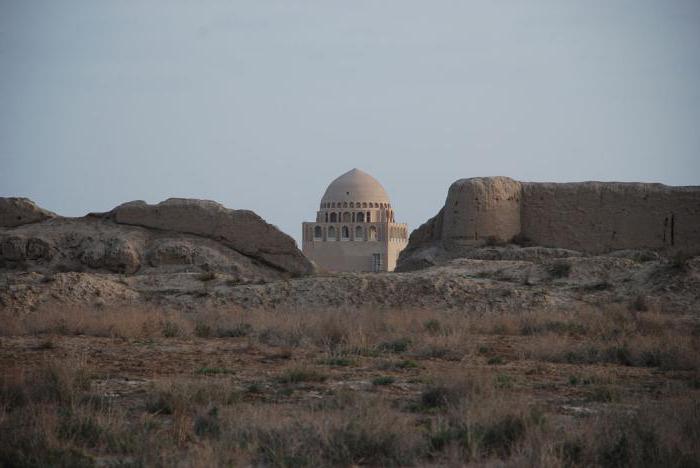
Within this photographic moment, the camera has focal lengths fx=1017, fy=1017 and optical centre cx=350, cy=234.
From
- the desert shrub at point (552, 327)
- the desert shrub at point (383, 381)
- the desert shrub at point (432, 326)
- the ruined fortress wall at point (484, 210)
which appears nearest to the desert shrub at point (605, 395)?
the desert shrub at point (383, 381)

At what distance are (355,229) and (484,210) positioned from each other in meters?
58.9

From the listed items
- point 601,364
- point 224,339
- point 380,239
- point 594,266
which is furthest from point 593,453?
point 380,239

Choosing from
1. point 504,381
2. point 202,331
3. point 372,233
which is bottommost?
point 504,381

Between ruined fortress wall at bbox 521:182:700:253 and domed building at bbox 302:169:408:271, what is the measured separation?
55.3 meters

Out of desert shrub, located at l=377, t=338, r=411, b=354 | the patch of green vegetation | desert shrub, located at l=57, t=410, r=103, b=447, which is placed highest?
desert shrub, located at l=377, t=338, r=411, b=354

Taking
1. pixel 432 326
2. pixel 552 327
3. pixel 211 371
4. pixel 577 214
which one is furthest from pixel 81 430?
pixel 577 214

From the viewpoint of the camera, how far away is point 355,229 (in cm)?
8519

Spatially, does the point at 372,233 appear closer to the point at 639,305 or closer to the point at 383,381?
the point at 639,305

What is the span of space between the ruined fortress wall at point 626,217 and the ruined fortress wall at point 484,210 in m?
1.17

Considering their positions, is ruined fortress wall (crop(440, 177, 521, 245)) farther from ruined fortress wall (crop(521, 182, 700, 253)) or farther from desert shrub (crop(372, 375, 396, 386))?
desert shrub (crop(372, 375, 396, 386))

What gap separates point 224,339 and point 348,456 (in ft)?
23.9

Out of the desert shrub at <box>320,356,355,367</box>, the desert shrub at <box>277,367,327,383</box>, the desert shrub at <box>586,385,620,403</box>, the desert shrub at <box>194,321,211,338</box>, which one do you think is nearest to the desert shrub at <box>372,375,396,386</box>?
the desert shrub at <box>277,367,327,383</box>

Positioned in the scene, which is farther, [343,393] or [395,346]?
[395,346]

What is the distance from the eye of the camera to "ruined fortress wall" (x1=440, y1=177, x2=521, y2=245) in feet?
86.0
